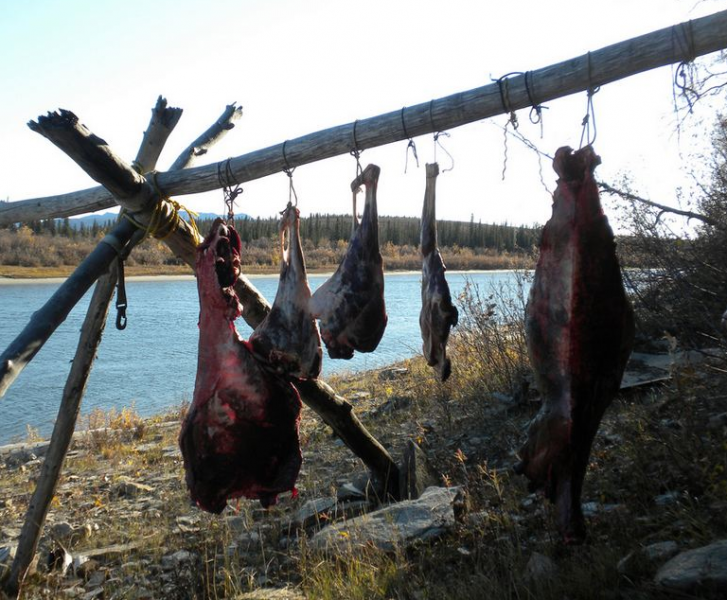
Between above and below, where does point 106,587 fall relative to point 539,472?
below

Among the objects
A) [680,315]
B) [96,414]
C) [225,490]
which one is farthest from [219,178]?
[96,414]

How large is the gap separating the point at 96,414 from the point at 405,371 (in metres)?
5.76

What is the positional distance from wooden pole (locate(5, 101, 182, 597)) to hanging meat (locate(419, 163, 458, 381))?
6.41 ft

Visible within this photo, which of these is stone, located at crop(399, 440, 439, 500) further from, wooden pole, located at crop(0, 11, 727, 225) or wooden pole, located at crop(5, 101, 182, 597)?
wooden pole, located at crop(0, 11, 727, 225)

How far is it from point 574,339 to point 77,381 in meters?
3.42

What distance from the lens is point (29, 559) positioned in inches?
184

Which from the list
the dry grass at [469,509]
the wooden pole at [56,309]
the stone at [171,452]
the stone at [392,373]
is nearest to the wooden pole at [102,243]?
the wooden pole at [56,309]

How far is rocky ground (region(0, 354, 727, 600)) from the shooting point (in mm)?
3928

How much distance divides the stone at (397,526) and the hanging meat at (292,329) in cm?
225

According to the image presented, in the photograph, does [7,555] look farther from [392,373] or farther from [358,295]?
[392,373]

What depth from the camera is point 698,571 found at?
3.36 meters

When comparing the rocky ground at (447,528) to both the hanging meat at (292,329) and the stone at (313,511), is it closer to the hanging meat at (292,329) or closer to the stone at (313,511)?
the stone at (313,511)

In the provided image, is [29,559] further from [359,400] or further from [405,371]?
[405,371]

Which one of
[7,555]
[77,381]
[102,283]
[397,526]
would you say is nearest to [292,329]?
[102,283]
